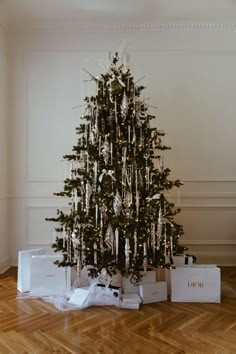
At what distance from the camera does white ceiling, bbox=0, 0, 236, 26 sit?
336 centimetres

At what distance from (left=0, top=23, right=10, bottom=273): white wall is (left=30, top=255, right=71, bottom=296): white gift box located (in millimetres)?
890

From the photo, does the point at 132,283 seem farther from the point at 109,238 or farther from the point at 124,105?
the point at 124,105

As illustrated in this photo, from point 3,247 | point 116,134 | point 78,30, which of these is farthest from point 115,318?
point 78,30

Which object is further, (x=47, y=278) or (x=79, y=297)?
(x=47, y=278)

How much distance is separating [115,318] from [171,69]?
2885 millimetres

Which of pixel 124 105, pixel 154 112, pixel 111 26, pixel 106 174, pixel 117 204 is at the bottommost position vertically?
pixel 117 204

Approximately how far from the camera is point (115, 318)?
8.05 feet

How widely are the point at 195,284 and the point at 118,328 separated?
0.86m

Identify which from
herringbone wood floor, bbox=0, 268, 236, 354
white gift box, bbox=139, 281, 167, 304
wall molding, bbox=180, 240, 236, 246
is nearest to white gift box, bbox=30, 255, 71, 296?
herringbone wood floor, bbox=0, 268, 236, 354

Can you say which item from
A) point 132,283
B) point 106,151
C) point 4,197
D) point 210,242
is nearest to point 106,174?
point 106,151

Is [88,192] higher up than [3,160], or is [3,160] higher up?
[3,160]

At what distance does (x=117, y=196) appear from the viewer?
8.91ft

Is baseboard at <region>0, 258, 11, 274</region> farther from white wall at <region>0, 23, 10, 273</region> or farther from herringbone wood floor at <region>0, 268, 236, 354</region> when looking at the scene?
herringbone wood floor at <region>0, 268, 236, 354</region>

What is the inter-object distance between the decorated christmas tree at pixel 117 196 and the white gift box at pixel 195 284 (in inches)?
8.2
